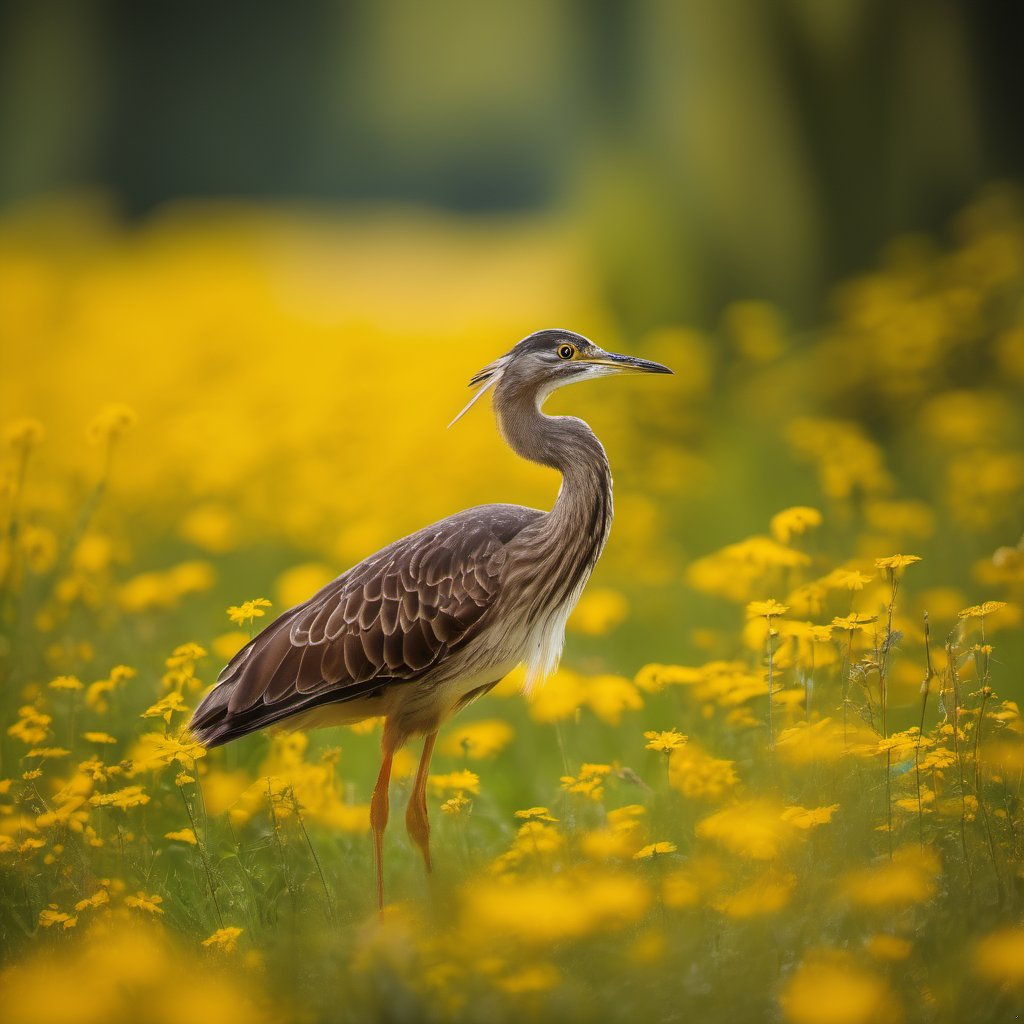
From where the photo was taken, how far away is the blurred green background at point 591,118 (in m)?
9.01

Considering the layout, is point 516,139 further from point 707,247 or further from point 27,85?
point 27,85

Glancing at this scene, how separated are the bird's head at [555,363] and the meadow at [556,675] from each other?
3.23ft

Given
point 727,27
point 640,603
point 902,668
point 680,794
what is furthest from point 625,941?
point 727,27

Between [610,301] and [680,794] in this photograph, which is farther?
[610,301]

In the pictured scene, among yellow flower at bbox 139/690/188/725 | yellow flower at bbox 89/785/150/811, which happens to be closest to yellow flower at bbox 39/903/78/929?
yellow flower at bbox 89/785/150/811

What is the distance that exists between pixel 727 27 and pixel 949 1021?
7.67 m

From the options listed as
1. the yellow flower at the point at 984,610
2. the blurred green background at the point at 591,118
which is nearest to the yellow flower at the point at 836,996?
the yellow flower at the point at 984,610

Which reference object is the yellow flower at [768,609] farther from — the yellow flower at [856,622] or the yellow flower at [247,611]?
the yellow flower at [247,611]

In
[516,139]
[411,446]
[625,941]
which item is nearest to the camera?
[625,941]

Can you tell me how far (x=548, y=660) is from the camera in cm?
412

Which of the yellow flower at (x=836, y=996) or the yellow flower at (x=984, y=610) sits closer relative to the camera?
the yellow flower at (x=836, y=996)

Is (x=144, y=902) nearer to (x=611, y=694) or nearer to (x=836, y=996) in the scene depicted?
(x=611, y=694)

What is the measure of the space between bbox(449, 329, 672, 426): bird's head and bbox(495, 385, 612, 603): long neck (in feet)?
0.13

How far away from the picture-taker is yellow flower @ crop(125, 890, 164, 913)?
11.9 feet
